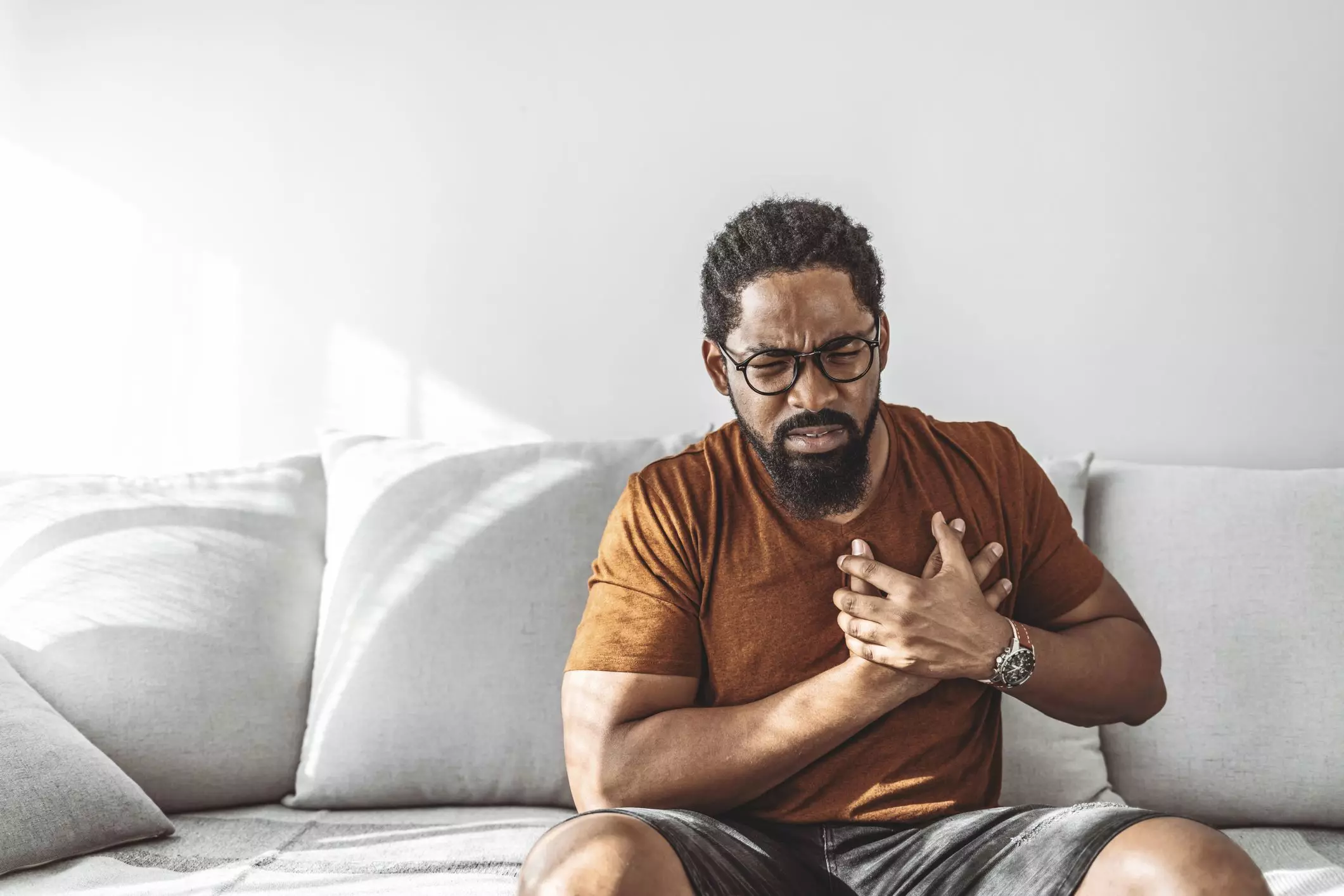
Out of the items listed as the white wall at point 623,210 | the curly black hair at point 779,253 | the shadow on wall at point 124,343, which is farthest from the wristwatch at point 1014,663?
the shadow on wall at point 124,343

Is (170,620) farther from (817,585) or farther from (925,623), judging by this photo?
(925,623)

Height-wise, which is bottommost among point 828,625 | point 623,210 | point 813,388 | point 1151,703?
point 1151,703

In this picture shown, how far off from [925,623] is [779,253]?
513mm

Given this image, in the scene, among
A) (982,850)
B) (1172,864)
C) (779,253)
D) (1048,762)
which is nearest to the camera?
(1172,864)

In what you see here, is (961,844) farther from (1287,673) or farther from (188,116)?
(188,116)

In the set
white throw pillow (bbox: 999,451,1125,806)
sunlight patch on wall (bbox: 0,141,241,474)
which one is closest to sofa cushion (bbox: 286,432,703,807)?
sunlight patch on wall (bbox: 0,141,241,474)

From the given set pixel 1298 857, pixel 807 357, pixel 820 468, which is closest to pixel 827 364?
pixel 807 357

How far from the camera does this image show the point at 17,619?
1737mm

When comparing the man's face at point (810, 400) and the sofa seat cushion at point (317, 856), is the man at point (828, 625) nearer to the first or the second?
the man's face at point (810, 400)

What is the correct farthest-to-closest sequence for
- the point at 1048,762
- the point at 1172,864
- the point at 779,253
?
the point at 1048,762 → the point at 779,253 → the point at 1172,864

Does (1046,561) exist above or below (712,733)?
above

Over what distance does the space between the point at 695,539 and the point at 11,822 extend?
0.99 m

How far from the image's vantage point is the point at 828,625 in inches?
53.5

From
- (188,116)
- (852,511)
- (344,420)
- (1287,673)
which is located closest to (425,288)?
(344,420)
